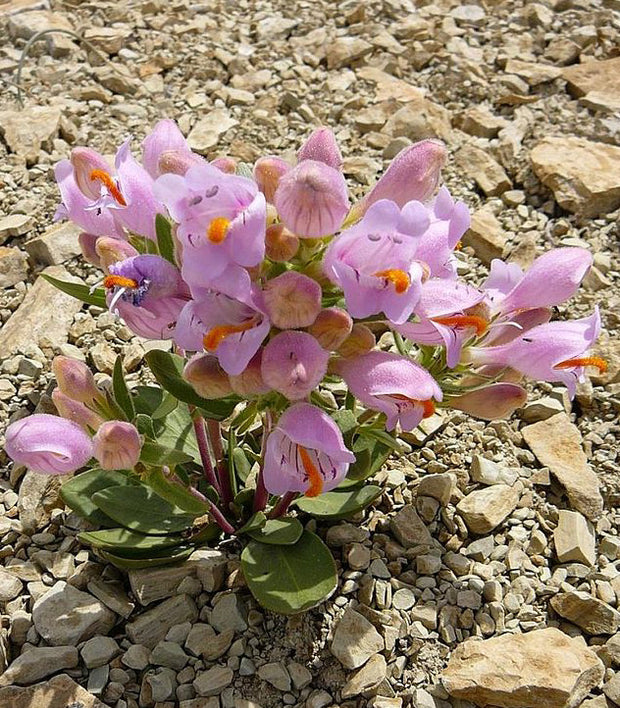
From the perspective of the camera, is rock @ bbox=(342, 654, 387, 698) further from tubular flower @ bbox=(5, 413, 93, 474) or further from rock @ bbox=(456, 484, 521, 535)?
tubular flower @ bbox=(5, 413, 93, 474)

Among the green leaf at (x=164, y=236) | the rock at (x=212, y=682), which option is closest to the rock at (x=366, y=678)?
the rock at (x=212, y=682)

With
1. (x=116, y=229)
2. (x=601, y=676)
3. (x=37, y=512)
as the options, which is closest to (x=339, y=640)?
(x=601, y=676)

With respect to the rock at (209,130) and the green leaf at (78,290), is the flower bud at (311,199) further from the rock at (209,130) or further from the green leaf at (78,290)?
the rock at (209,130)

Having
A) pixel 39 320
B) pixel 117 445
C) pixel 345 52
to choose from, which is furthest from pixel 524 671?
pixel 345 52

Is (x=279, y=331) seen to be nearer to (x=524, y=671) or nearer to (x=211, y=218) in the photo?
(x=211, y=218)

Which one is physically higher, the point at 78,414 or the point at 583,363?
the point at 583,363

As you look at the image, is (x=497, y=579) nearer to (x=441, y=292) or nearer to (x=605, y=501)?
(x=605, y=501)
